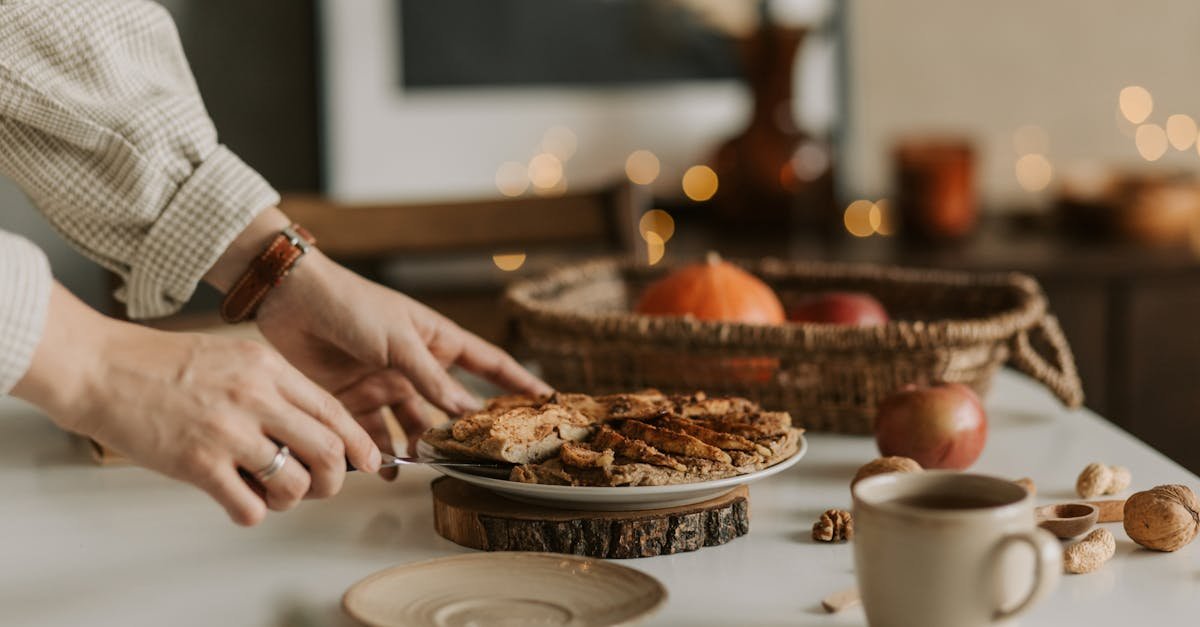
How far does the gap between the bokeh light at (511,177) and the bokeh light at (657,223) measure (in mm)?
236

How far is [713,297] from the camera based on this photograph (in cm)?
127

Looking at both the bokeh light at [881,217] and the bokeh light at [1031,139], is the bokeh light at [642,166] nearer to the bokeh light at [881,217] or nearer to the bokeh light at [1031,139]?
the bokeh light at [881,217]

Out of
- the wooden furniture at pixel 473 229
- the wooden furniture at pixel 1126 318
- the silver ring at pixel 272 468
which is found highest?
the wooden furniture at pixel 473 229

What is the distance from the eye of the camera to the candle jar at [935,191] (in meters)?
2.38

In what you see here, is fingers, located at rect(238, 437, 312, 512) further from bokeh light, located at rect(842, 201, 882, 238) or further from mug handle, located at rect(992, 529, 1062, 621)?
bokeh light, located at rect(842, 201, 882, 238)

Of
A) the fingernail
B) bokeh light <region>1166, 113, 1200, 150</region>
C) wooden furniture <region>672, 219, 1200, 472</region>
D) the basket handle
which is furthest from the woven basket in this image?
bokeh light <region>1166, 113, 1200, 150</region>

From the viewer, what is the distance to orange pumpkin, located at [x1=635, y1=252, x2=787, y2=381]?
117 centimetres

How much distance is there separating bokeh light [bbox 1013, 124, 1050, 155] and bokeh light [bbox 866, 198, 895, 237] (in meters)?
0.33

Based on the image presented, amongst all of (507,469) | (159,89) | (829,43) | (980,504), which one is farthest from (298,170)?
(980,504)

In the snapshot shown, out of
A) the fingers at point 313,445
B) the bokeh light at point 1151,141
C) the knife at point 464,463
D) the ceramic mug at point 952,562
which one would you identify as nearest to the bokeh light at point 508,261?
the bokeh light at point 1151,141

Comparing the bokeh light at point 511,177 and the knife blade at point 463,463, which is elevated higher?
the bokeh light at point 511,177

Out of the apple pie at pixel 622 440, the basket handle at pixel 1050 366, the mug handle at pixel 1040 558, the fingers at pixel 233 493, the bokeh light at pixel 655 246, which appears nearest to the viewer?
the mug handle at pixel 1040 558

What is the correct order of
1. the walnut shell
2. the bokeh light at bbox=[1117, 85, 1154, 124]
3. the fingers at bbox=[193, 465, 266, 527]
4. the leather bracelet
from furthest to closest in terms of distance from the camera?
the bokeh light at bbox=[1117, 85, 1154, 124]
the leather bracelet
the walnut shell
the fingers at bbox=[193, 465, 266, 527]

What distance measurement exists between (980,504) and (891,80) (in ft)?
6.75
